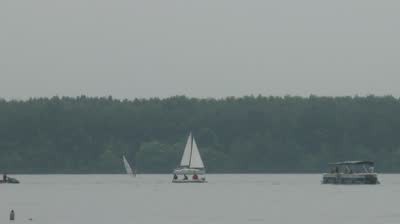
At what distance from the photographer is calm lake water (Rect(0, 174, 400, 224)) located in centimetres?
11144

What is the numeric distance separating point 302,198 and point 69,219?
136ft

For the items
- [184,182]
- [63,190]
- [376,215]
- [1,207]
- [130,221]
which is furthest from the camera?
[184,182]

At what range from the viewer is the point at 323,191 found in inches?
6619

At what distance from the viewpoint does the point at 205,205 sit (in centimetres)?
13388

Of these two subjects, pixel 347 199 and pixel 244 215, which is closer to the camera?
pixel 244 215

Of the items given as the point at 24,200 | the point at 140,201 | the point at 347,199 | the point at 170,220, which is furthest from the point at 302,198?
the point at 170,220

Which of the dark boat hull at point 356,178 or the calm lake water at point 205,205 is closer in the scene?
the calm lake water at point 205,205

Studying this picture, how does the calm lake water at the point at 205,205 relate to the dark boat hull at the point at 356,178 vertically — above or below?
below

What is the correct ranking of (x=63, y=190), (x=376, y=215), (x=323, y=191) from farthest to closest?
(x=63, y=190), (x=323, y=191), (x=376, y=215)

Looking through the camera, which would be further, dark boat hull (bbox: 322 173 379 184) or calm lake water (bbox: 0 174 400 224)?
dark boat hull (bbox: 322 173 379 184)

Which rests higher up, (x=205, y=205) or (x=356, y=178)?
(x=356, y=178)

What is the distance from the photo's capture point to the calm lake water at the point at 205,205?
111 meters

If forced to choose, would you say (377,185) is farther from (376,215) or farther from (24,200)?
(376,215)

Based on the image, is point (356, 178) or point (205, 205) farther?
point (356, 178)
